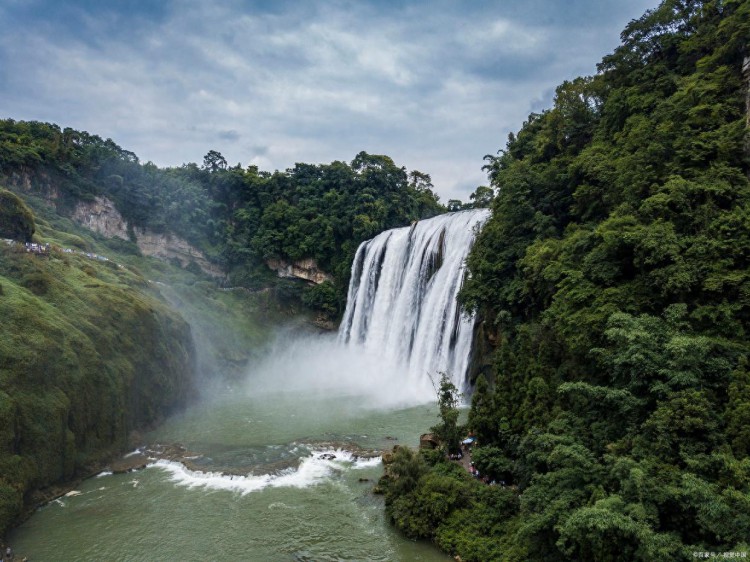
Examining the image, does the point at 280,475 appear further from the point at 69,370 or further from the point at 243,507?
the point at 69,370

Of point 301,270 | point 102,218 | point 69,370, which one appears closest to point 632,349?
point 69,370

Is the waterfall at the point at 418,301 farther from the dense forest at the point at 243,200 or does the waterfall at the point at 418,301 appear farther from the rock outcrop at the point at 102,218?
the rock outcrop at the point at 102,218

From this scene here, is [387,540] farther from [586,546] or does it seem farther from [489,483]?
[586,546]

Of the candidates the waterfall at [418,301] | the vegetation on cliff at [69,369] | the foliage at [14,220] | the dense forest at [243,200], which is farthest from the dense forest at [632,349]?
the dense forest at [243,200]

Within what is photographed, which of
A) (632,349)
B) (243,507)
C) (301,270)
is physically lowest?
(243,507)

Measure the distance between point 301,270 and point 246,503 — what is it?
3266 centimetres

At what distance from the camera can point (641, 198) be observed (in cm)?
1272

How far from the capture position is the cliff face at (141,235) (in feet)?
136

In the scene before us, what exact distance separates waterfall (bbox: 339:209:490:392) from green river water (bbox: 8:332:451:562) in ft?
14.1

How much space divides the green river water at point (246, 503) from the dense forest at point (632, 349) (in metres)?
1.52

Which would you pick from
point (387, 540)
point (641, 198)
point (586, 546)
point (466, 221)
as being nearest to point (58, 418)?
point (387, 540)

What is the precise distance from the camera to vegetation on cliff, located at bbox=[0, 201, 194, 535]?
1225 centimetres

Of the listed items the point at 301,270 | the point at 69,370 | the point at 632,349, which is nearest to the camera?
the point at 632,349

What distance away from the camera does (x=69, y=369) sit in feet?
47.9
